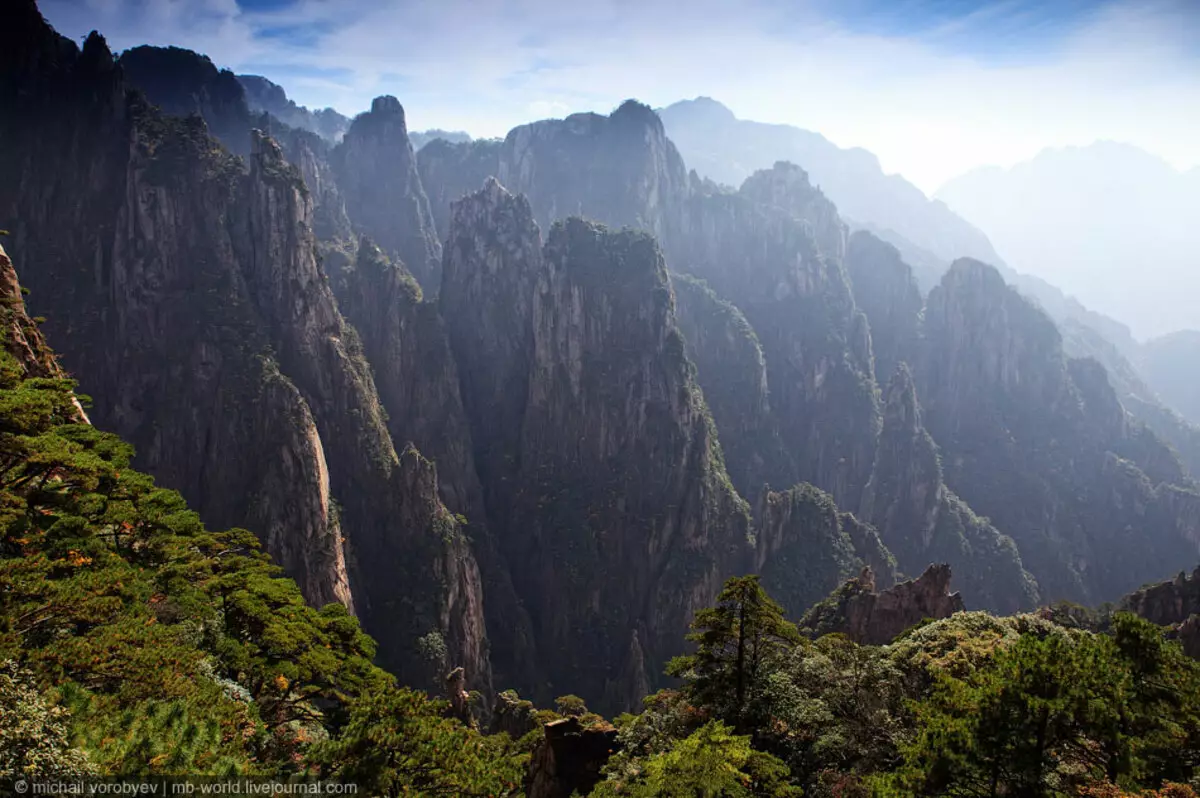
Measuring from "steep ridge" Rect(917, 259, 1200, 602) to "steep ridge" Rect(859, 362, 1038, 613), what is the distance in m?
13.2

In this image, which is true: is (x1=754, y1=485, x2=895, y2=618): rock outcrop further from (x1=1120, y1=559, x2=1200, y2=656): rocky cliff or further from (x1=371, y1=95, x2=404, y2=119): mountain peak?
(x1=371, y1=95, x2=404, y2=119): mountain peak

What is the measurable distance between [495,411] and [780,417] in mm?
67434

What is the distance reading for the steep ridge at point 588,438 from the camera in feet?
299

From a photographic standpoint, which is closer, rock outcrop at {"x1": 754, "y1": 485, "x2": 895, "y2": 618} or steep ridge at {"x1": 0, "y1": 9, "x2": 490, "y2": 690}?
steep ridge at {"x1": 0, "y1": 9, "x2": 490, "y2": 690}

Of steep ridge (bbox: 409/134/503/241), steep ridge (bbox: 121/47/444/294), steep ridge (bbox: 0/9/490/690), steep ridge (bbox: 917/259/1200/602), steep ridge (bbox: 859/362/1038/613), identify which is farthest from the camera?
steep ridge (bbox: 409/134/503/241)

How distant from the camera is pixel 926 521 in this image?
12238 cm

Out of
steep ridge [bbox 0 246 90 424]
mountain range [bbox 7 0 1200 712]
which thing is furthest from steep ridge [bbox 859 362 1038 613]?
steep ridge [bbox 0 246 90 424]

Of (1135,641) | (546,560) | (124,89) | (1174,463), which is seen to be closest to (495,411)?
(546,560)

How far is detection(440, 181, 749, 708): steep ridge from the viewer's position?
91.2 meters

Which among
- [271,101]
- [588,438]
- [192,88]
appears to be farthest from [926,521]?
[271,101]

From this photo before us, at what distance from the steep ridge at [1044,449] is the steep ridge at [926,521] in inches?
519

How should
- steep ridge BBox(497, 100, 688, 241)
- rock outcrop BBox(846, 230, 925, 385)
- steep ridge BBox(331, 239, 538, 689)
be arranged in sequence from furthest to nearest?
rock outcrop BBox(846, 230, 925, 385)
steep ridge BBox(497, 100, 688, 241)
steep ridge BBox(331, 239, 538, 689)

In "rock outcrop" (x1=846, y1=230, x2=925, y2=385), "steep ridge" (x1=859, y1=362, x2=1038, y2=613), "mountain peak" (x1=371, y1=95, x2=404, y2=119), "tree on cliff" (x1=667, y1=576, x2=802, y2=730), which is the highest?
"mountain peak" (x1=371, y1=95, x2=404, y2=119)

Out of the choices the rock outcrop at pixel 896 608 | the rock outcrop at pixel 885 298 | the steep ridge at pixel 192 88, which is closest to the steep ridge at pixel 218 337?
the rock outcrop at pixel 896 608
